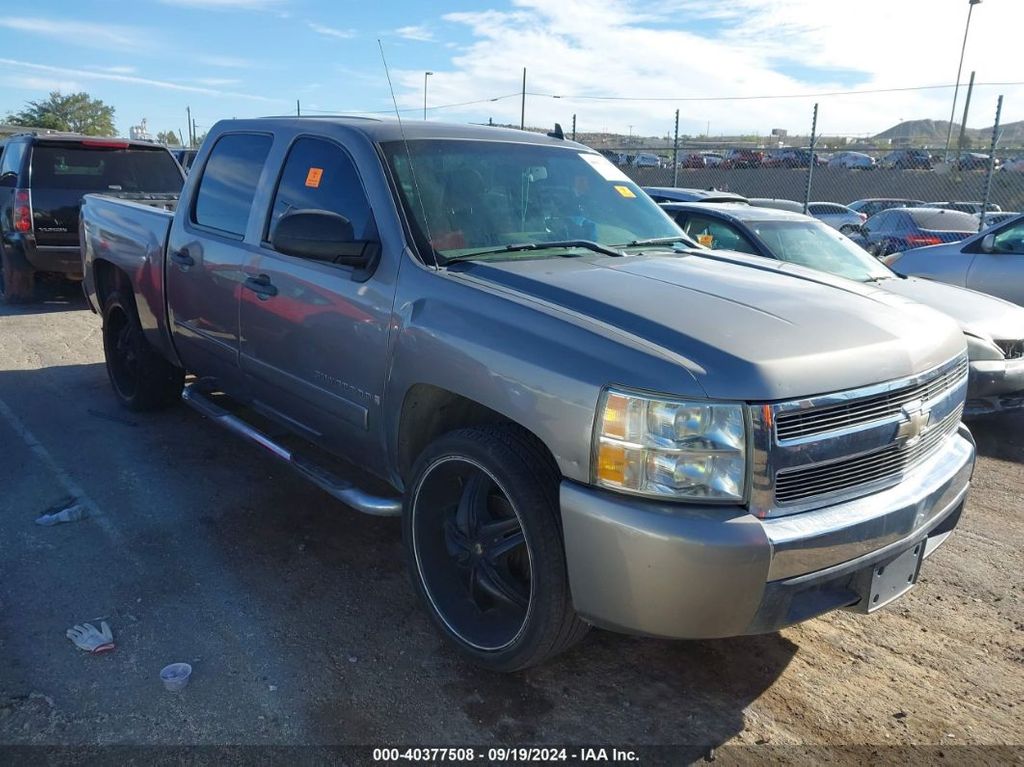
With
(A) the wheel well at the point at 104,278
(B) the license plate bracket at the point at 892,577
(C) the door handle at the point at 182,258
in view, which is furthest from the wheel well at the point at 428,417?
(A) the wheel well at the point at 104,278

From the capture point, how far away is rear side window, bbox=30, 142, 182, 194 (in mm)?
9945

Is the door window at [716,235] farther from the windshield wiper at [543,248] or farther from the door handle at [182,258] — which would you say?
the door handle at [182,258]

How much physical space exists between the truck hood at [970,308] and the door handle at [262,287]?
4342 millimetres

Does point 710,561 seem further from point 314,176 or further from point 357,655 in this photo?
point 314,176

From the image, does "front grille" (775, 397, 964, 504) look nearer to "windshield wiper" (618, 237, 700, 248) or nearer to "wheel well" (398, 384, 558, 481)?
"wheel well" (398, 384, 558, 481)

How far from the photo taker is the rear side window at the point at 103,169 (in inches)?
392

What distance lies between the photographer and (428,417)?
130 inches

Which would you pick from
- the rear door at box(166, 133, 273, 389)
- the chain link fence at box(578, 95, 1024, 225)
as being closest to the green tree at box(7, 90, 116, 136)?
the chain link fence at box(578, 95, 1024, 225)

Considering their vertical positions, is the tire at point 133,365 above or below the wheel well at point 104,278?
below

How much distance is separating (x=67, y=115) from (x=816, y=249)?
5153 cm

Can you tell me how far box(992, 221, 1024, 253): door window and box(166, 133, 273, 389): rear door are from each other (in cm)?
726

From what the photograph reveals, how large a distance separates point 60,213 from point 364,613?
8540 mm

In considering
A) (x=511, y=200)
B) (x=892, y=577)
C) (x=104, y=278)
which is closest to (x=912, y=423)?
(x=892, y=577)

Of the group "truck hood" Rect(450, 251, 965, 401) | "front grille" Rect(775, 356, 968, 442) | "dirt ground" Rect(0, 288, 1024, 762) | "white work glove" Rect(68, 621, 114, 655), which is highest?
"truck hood" Rect(450, 251, 965, 401)
